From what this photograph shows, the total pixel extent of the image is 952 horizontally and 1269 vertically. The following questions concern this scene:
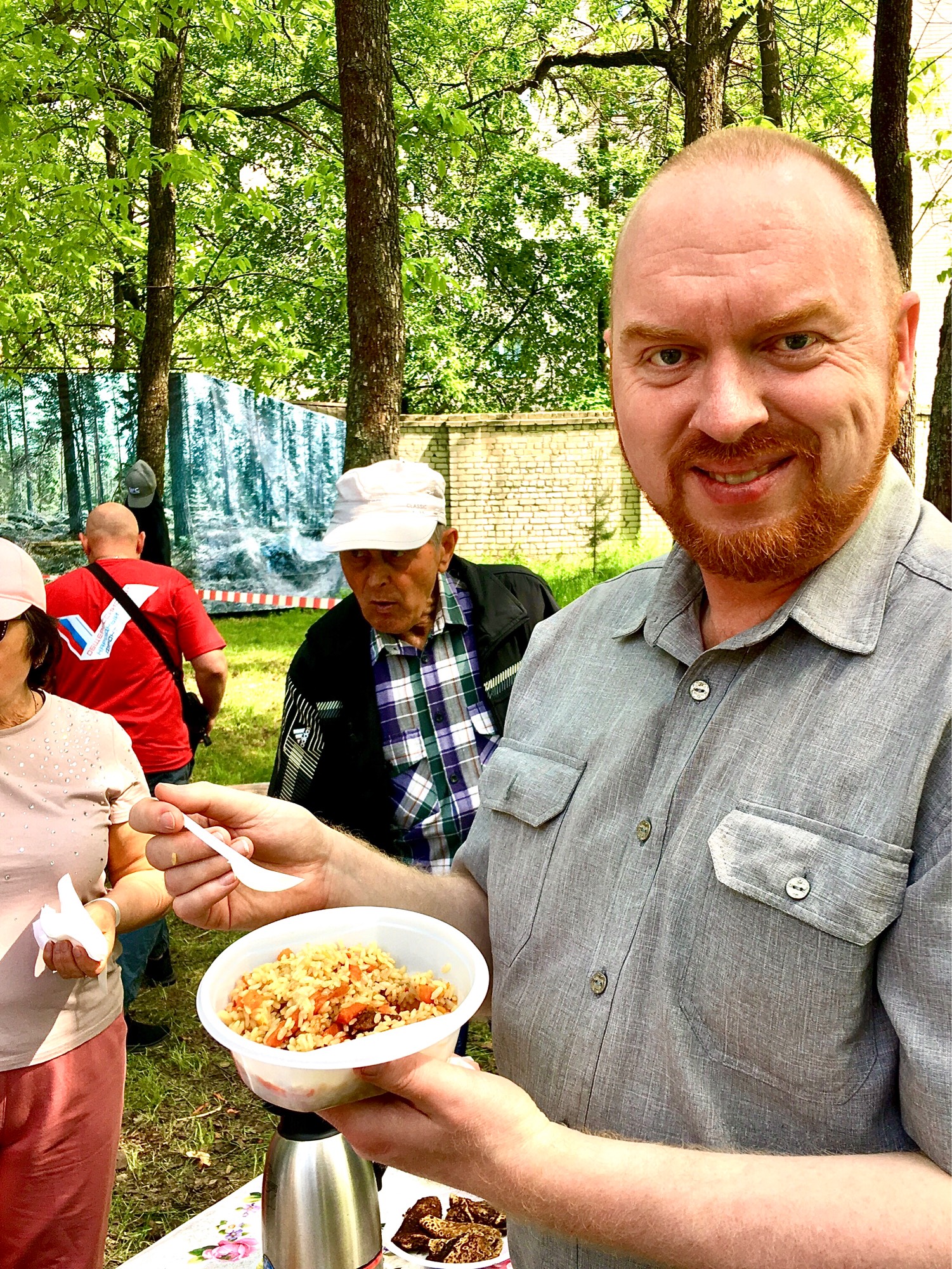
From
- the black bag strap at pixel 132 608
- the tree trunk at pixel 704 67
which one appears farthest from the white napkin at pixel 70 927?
the tree trunk at pixel 704 67

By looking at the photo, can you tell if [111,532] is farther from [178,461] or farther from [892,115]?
[178,461]

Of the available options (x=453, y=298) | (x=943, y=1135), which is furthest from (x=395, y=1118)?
(x=453, y=298)

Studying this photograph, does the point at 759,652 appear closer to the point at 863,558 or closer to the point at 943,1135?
the point at 863,558

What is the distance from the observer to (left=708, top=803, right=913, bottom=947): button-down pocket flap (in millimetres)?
1158

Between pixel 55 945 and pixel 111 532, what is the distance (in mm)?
3277

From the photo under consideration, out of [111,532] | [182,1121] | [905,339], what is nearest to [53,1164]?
[182,1121]

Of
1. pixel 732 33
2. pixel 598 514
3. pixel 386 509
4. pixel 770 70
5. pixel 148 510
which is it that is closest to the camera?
pixel 386 509

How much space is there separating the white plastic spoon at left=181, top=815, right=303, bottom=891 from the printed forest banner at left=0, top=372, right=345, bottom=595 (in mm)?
11742

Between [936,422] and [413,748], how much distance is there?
358 cm

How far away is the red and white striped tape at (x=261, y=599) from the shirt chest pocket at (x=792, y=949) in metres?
13.1

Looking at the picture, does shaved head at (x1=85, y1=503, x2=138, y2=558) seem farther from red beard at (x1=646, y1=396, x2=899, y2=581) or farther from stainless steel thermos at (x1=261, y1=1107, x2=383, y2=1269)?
red beard at (x1=646, y1=396, x2=899, y2=581)

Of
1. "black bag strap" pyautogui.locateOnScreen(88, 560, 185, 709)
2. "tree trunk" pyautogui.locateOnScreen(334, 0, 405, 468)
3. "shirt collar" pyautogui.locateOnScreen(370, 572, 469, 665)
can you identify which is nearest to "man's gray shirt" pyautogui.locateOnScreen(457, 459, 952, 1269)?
"shirt collar" pyautogui.locateOnScreen(370, 572, 469, 665)

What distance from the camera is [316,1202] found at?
182cm

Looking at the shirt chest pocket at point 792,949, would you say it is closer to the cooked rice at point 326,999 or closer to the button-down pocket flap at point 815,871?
the button-down pocket flap at point 815,871
